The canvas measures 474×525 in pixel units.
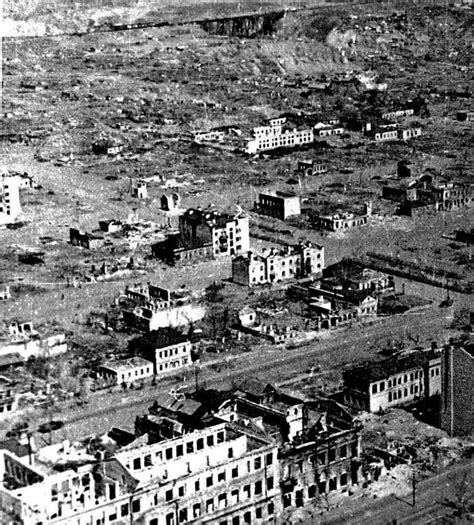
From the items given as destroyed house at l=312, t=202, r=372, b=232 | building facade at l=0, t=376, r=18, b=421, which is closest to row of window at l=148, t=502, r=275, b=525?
building facade at l=0, t=376, r=18, b=421

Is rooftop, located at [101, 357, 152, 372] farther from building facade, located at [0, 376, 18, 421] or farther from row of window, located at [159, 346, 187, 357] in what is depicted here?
building facade, located at [0, 376, 18, 421]

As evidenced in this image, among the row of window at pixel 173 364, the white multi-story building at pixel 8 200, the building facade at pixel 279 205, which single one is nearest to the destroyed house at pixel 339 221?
the building facade at pixel 279 205

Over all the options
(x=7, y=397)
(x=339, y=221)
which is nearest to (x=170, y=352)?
(x=7, y=397)

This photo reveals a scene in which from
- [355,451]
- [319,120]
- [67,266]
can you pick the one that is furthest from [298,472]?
[319,120]

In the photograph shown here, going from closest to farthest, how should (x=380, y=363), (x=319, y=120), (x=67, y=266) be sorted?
(x=380, y=363) → (x=67, y=266) → (x=319, y=120)

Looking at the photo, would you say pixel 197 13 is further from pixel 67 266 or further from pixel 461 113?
pixel 67 266
